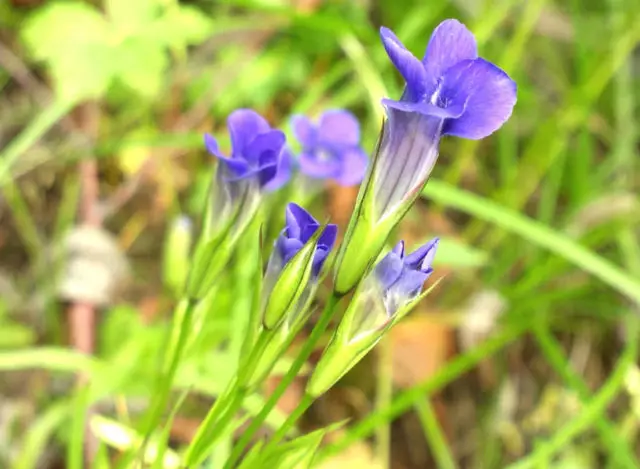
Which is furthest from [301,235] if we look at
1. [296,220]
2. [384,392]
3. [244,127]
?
[384,392]

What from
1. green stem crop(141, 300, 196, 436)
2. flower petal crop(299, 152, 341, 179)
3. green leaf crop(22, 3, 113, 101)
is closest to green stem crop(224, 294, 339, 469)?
green stem crop(141, 300, 196, 436)

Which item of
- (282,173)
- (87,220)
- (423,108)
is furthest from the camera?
(87,220)

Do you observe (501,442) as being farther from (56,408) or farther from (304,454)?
(304,454)

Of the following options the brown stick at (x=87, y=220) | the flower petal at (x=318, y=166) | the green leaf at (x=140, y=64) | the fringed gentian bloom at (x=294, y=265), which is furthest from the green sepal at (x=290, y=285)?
the green leaf at (x=140, y=64)

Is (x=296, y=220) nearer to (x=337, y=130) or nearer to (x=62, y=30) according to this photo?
(x=337, y=130)

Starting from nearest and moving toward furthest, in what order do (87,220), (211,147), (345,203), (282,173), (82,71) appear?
(211,147) < (282,173) < (82,71) < (87,220) < (345,203)

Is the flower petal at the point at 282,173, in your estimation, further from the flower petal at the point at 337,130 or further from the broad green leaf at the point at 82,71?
the broad green leaf at the point at 82,71
